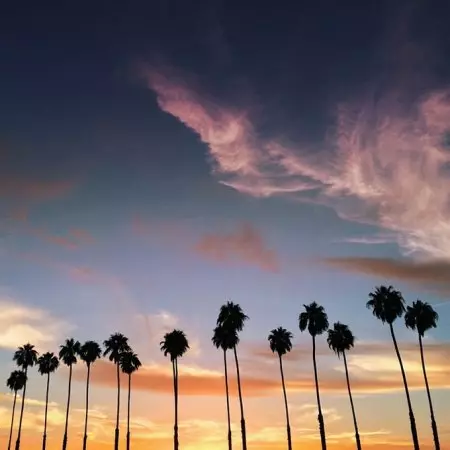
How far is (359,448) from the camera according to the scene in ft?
292

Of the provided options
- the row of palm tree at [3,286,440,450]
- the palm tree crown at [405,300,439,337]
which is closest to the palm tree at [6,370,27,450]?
the row of palm tree at [3,286,440,450]

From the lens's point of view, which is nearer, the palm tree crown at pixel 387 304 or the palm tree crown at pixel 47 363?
the palm tree crown at pixel 387 304

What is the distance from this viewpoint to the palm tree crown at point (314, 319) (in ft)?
306

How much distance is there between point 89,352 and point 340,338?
57.1 m

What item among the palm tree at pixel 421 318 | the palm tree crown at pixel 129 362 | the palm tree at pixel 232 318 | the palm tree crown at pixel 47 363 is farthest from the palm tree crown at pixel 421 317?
the palm tree crown at pixel 47 363

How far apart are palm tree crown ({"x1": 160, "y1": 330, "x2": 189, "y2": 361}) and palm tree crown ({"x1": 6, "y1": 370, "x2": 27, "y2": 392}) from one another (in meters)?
55.0

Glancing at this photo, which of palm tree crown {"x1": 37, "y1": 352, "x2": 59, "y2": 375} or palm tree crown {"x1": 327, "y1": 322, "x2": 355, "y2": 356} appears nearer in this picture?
palm tree crown {"x1": 327, "y1": 322, "x2": 355, "y2": 356}

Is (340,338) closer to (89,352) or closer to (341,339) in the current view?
(341,339)

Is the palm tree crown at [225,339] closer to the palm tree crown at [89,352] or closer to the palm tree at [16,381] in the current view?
the palm tree crown at [89,352]

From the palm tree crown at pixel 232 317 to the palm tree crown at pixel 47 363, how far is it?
55.7m

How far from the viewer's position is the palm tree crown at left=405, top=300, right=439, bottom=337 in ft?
293

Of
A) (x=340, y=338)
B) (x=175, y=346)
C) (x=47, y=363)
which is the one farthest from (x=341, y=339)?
(x=47, y=363)

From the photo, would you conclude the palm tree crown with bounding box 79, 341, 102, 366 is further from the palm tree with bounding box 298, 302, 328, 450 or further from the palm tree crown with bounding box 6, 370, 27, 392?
the palm tree with bounding box 298, 302, 328, 450

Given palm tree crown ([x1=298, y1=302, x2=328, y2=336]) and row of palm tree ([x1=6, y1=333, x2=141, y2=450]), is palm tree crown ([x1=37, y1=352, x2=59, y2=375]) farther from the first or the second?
palm tree crown ([x1=298, y1=302, x2=328, y2=336])
